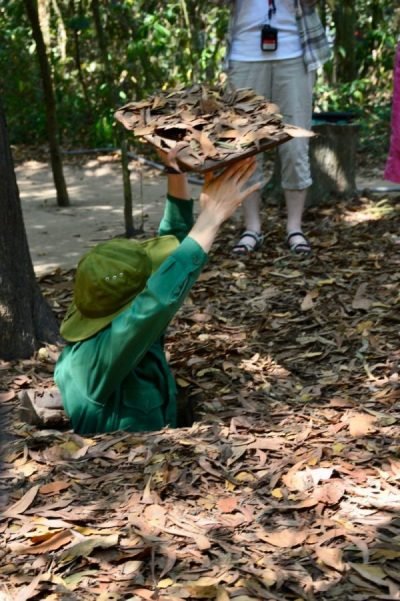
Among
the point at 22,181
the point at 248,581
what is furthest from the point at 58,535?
the point at 22,181

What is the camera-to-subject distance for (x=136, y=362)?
10.1 feet

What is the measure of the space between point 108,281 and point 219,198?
20.2 inches

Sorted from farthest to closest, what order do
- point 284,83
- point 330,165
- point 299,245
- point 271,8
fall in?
point 330,165, point 299,245, point 284,83, point 271,8

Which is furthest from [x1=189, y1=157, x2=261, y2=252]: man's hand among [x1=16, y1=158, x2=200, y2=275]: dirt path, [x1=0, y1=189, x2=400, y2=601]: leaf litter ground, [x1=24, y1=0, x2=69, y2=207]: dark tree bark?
[x1=24, y1=0, x2=69, y2=207]: dark tree bark

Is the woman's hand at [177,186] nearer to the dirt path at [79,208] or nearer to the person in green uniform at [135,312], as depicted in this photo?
the person in green uniform at [135,312]

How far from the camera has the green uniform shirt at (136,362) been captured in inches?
110

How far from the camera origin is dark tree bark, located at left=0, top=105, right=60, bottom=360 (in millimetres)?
3852

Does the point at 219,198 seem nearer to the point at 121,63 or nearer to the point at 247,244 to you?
the point at 247,244

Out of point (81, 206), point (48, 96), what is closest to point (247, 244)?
point (48, 96)

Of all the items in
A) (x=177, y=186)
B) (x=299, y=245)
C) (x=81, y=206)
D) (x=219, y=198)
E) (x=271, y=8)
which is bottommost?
(x=81, y=206)

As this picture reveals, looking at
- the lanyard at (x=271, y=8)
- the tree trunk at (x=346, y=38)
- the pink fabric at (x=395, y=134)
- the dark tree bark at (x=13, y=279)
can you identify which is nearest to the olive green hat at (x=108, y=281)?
the dark tree bark at (x=13, y=279)

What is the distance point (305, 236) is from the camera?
19.0ft

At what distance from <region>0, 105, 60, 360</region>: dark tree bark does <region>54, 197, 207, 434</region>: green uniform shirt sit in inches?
21.5

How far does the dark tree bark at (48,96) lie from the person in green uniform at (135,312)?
12.6ft
